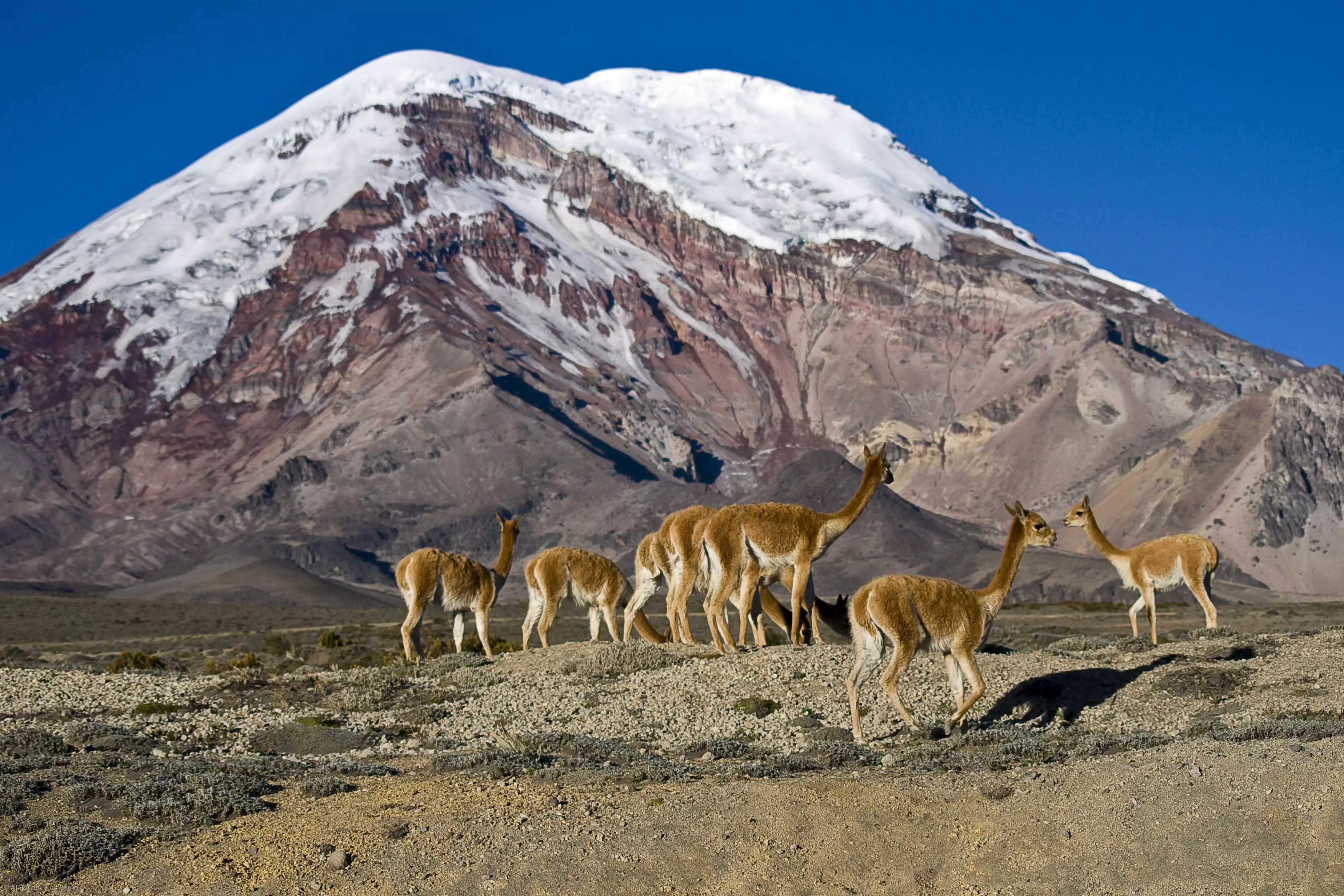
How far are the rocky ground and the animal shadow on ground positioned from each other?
0.07 meters

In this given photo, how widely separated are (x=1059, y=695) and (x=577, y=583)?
9823 millimetres

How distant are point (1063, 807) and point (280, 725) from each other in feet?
37.1

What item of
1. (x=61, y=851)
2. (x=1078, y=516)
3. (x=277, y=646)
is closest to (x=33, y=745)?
(x=61, y=851)

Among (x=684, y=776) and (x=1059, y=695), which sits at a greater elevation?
(x=1059, y=695)

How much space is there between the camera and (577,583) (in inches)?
1038

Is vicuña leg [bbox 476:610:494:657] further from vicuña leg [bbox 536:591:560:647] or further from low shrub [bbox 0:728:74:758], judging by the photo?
low shrub [bbox 0:728:74:758]

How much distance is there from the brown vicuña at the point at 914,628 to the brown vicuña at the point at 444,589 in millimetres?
9767

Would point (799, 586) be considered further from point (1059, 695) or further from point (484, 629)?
point (484, 629)

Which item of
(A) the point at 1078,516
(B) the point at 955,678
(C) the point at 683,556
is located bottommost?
(B) the point at 955,678

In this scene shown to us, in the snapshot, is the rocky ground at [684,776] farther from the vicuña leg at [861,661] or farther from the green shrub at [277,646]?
the green shrub at [277,646]

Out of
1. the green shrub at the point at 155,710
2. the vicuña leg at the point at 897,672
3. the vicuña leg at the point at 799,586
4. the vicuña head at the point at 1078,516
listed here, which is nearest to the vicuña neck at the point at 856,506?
the vicuña leg at the point at 799,586

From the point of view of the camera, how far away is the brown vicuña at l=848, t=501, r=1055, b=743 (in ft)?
55.0

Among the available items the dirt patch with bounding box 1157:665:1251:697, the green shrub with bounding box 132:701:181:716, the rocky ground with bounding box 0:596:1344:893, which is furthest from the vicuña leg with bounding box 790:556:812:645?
the green shrub with bounding box 132:701:181:716

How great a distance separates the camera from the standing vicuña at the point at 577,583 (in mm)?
26375
